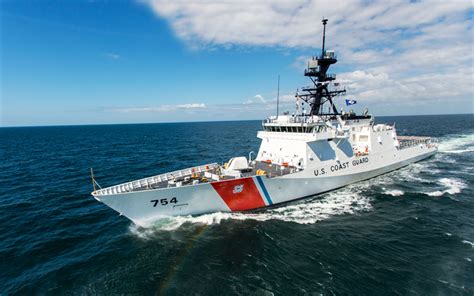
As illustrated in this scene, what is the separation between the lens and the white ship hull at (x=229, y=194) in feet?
44.9

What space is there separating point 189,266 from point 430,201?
18141 millimetres

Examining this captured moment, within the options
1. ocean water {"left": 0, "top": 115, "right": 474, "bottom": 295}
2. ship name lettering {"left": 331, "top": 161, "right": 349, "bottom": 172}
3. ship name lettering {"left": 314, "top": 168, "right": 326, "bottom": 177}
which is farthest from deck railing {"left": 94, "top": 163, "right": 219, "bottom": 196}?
ship name lettering {"left": 331, "top": 161, "right": 349, "bottom": 172}

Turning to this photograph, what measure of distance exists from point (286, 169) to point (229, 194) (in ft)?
16.4

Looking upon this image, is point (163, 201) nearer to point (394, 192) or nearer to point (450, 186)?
point (394, 192)

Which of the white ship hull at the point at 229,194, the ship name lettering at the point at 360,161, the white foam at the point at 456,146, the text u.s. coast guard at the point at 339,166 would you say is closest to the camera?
the white ship hull at the point at 229,194

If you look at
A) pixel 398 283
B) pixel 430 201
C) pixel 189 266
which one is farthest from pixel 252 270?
pixel 430 201

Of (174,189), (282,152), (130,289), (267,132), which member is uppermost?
(267,132)

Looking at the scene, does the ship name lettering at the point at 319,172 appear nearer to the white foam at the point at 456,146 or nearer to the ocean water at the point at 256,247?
the ocean water at the point at 256,247

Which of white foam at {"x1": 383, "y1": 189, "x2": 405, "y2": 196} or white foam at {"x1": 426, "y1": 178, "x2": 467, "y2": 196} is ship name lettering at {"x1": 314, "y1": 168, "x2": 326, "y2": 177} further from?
white foam at {"x1": 426, "y1": 178, "x2": 467, "y2": 196}

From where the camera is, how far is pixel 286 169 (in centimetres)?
1770

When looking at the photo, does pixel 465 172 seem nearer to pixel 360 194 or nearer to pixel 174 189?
pixel 360 194

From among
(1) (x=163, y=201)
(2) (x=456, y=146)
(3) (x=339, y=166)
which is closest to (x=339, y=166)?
(3) (x=339, y=166)

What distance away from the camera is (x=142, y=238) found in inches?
521

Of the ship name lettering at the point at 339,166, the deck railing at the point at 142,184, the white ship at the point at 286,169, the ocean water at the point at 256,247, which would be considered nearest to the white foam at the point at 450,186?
the ocean water at the point at 256,247
